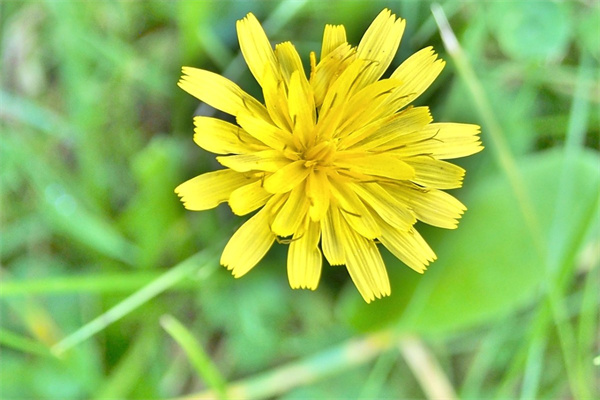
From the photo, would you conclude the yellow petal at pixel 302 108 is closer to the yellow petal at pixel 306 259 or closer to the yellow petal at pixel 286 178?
the yellow petal at pixel 286 178

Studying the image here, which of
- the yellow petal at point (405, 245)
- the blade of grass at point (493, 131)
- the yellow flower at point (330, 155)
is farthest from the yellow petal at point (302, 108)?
the blade of grass at point (493, 131)

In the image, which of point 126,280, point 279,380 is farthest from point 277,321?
point 126,280

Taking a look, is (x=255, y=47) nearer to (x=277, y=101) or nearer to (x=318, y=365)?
(x=277, y=101)

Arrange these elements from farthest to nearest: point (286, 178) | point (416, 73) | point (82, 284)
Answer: point (82, 284) → point (416, 73) → point (286, 178)

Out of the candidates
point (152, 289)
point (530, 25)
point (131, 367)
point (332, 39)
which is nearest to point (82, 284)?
point (152, 289)

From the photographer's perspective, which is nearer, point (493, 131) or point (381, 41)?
point (381, 41)

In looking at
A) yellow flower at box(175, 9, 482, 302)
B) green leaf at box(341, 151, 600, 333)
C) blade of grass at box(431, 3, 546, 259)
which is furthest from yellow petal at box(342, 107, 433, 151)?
green leaf at box(341, 151, 600, 333)
